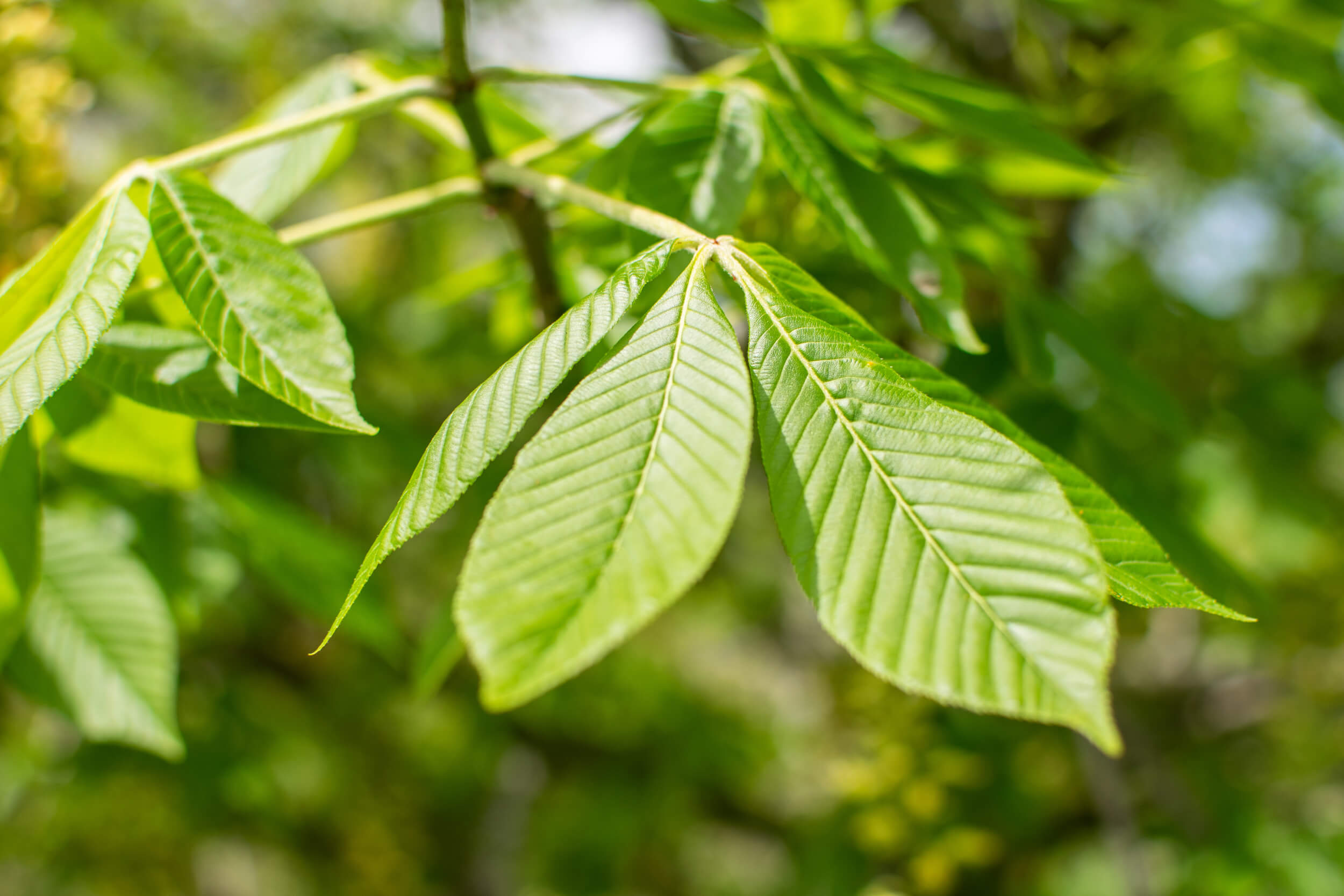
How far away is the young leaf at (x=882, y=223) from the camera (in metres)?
1.01

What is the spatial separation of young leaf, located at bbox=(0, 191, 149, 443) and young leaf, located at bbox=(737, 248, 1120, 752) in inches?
21.9

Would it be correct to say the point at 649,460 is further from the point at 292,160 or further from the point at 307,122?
the point at 292,160

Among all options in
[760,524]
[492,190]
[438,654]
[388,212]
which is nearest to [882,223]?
[492,190]

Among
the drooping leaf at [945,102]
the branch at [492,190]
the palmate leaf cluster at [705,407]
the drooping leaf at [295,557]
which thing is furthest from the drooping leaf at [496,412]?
the drooping leaf at [295,557]

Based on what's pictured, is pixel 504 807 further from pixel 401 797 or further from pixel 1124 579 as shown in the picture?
→ pixel 1124 579

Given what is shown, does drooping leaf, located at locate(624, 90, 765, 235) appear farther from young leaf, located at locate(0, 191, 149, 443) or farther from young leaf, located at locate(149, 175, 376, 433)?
young leaf, located at locate(0, 191, 149, 443)

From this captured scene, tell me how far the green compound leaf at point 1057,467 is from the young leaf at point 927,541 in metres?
0.07

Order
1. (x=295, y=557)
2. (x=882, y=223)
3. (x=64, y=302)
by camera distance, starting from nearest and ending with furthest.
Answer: (x=64, y=302), (x=882, y=223), (x=295, y=557)

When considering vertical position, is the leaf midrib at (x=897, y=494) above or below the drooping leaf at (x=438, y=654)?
above

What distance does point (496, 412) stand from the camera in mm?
684

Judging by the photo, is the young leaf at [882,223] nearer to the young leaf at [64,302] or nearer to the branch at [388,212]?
the branch at [388,212]

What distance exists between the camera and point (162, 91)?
3777 millimetres

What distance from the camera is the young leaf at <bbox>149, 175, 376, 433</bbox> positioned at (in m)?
0.81

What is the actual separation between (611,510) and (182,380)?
23.1 inches
